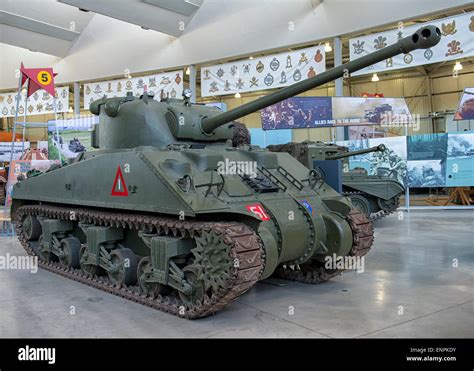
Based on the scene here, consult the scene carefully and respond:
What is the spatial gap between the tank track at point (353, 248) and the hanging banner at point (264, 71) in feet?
34.3

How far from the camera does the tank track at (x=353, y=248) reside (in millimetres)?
7086

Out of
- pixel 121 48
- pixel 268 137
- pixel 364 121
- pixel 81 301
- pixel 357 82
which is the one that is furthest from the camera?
pixel 357 82

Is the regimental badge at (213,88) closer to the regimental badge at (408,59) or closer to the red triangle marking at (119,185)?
the regimental badge at (408,59)

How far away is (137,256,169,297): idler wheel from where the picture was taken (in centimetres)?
633

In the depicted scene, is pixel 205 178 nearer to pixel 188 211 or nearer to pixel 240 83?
pixel 188 211

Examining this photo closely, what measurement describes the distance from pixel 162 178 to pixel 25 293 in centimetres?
306

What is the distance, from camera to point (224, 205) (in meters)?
5.66

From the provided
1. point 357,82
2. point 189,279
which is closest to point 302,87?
point 189,279

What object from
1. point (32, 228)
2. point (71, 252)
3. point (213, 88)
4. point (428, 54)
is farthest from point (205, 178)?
point (213, 88)

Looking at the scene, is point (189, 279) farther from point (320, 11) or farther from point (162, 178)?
point (320, 11)

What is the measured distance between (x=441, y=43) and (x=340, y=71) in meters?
10.8

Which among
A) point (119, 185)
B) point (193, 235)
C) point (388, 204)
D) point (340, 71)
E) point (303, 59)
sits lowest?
point (388, 204)

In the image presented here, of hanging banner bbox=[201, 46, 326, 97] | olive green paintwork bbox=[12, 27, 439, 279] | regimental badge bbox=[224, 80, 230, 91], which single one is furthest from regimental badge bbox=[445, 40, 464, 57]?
olive green paintwork bbox=[12, 27, 439, 279]

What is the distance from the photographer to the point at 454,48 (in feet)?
47.6
